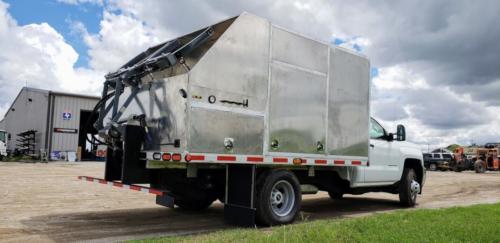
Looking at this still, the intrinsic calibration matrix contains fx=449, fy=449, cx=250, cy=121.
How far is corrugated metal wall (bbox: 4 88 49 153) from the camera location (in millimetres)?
35125

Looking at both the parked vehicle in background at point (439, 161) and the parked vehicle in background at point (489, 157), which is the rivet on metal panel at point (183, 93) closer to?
the parked vehicle in background at point (439, 161)

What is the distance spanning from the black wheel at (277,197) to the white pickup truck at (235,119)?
0.02 meters

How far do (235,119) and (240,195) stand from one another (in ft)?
3.99

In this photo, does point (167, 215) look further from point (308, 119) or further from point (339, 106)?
point (339, 106)

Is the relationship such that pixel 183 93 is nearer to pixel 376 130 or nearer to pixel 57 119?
pixel 376 130

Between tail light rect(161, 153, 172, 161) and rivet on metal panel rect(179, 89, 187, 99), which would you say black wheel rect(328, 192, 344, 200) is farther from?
rivet on metal panel rect(179, 89, 187, 99)

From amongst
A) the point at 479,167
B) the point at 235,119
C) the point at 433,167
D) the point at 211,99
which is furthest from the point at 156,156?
the point at 479,167

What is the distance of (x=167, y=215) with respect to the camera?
27.1ft

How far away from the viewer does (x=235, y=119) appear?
21.4ft

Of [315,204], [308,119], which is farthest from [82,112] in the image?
[308,119]

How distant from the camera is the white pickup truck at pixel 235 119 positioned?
623 centimetres

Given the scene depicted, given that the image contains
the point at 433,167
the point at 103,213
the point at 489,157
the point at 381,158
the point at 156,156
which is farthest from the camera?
the point at 489,157

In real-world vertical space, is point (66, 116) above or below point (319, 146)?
above

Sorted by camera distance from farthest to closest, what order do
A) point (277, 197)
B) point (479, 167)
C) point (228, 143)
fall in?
point (479, 167) < point (277, 197) < point (228, 143)
